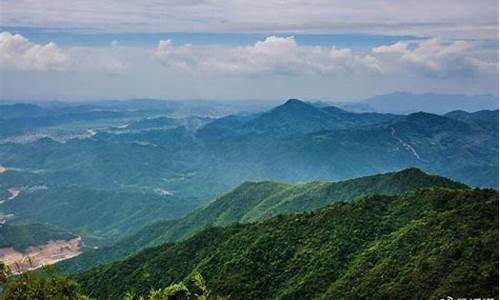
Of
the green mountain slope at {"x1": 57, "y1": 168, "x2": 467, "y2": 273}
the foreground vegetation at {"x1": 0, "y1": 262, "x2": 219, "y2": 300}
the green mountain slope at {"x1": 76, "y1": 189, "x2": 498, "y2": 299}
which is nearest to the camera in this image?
the foreground vegetation at {"x1": 0, "y1": 262, "x2": 219, "y2": 300}

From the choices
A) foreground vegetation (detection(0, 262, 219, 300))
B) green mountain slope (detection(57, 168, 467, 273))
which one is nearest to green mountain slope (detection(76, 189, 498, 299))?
foreground vegetation (detection(0, 262, 219, 300))

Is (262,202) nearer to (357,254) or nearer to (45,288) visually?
(357,254)

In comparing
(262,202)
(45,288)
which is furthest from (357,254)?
(262,202)

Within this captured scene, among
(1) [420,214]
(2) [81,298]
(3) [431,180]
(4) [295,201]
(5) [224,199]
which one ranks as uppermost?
(2) [81,298]

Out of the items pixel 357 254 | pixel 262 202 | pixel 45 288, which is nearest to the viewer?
pixel 45 288

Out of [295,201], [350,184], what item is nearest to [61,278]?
[350,184]

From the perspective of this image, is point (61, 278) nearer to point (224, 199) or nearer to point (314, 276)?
point (314, 276)

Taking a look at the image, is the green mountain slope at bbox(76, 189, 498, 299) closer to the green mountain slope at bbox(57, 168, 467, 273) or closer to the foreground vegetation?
the foreground vegetation
